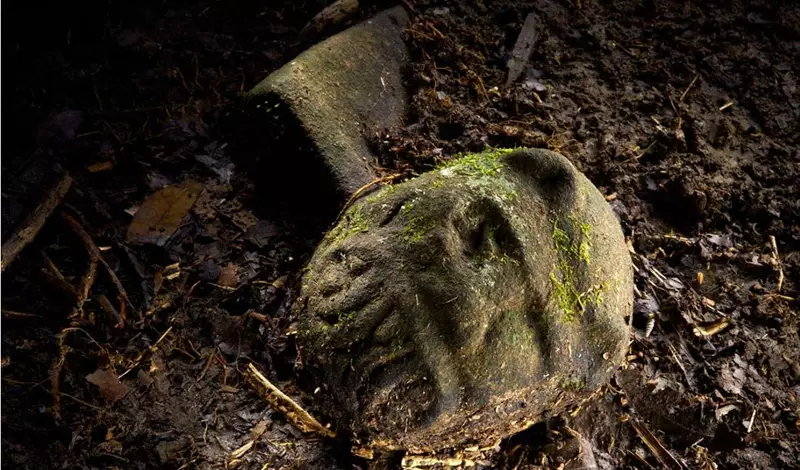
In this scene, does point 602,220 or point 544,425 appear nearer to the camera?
point 602,220

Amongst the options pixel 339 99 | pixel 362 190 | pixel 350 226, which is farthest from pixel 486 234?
pixel 339 99

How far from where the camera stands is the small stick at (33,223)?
7.58 ft

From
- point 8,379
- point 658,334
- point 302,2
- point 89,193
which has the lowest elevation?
point 658,334

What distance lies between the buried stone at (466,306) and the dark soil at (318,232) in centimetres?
40

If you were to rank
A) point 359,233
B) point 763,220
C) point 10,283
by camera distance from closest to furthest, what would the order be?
point 359,233 < point 10,283 < point 763,220

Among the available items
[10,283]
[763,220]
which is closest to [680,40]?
[763,220]

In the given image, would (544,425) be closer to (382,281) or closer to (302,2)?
(382,281)

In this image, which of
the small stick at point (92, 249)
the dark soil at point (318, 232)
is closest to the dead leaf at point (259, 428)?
the dark soil at point (318, 232)

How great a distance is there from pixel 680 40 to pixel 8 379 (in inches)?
157

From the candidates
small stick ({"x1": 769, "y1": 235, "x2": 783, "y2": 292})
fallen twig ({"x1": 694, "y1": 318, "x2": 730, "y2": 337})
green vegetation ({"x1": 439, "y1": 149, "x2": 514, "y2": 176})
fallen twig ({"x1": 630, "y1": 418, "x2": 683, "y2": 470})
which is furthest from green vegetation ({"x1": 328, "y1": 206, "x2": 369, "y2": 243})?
small stick ({"x1": 769, "y1": 235, "x2": 783, "y2": 292})

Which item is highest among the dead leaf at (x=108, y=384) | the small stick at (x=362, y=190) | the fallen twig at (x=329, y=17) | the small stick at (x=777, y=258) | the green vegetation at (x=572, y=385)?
the fallen twig at (x=329, y=17)

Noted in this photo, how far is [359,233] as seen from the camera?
2078 millimetres

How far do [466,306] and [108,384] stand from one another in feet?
4.58

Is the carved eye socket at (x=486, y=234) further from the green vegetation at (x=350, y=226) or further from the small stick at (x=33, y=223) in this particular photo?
the small stick at (x=33, y=223)
